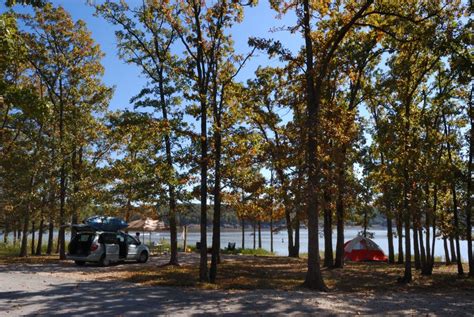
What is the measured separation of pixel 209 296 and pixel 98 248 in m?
10.2

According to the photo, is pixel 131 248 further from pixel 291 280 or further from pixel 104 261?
pixel 291 280

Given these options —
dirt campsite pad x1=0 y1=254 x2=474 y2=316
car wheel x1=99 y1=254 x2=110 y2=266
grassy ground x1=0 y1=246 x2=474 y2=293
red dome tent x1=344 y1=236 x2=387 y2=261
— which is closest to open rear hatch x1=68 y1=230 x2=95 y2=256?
car wheel x1=99 y1=254 x2=110 y2=266

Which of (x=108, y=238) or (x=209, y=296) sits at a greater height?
(x=108, y=238)

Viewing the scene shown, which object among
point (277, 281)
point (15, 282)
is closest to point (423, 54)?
point (277, 281)

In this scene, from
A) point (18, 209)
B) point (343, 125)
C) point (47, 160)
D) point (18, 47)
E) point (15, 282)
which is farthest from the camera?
point (18, 209)

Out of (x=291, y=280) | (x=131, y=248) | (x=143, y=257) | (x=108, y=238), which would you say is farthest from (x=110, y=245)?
(x=291, y=280)

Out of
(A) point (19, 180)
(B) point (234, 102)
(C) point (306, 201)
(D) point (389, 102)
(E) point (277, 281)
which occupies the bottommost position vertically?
(E) point (277, 281)

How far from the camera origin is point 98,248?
63.6 feet

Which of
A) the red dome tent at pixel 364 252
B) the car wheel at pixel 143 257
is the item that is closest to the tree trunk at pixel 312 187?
the car wheel at pixel 143 257

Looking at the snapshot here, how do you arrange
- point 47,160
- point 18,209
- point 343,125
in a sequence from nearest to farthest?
point 343,125
point 47,160
point 18,209

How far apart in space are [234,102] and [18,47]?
7.17 meters

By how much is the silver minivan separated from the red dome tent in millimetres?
14995

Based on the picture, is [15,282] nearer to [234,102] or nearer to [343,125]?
[234,102]

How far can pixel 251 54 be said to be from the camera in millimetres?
14734
